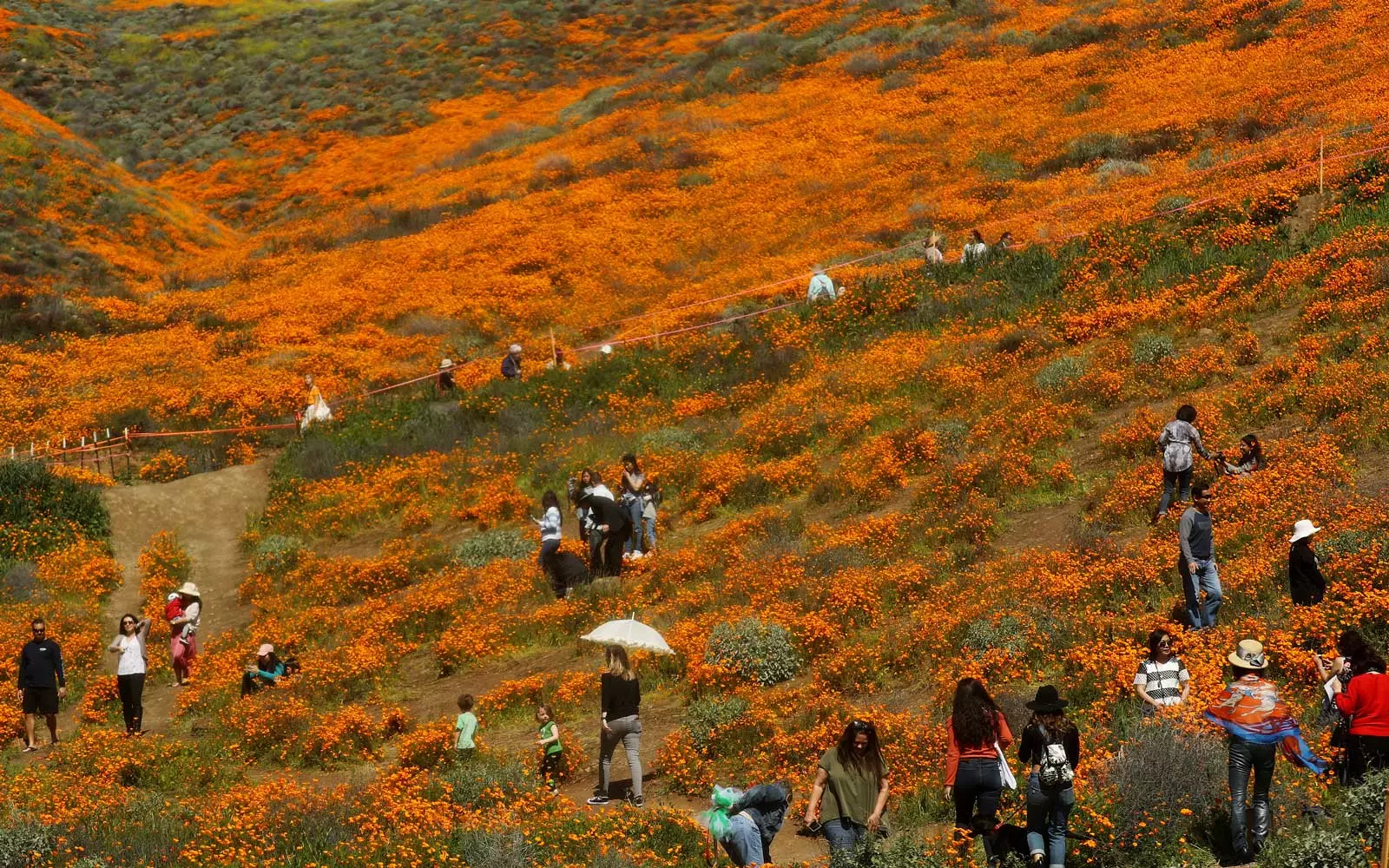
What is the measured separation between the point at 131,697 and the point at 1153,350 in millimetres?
15821

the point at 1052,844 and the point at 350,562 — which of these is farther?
the point at 350,562

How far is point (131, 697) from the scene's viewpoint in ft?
55.8

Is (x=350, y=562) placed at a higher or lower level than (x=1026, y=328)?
lower

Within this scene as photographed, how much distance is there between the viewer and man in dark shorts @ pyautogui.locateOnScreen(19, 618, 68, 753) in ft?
54.6

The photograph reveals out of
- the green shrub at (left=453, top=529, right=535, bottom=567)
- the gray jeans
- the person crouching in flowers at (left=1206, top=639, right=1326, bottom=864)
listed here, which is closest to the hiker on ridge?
the person crouching in flowers at (left=1206, top=639, right=1326, bottom=864)

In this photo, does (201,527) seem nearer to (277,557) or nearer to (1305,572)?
(277,557)

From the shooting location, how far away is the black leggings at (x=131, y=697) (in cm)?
1692

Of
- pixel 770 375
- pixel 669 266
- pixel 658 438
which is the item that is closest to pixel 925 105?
pixel 669 266

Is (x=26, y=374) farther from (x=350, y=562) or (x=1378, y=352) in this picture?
(x=1378, y=352)

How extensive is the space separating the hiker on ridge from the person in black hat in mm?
7455

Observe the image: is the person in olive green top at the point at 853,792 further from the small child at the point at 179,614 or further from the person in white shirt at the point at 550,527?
the small child at the point at 179,614

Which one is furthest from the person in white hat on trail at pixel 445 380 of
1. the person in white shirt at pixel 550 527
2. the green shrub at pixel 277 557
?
the person in white shirt at pixel 550 527

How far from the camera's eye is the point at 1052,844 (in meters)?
9.34

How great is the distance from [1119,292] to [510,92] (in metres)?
43.3
